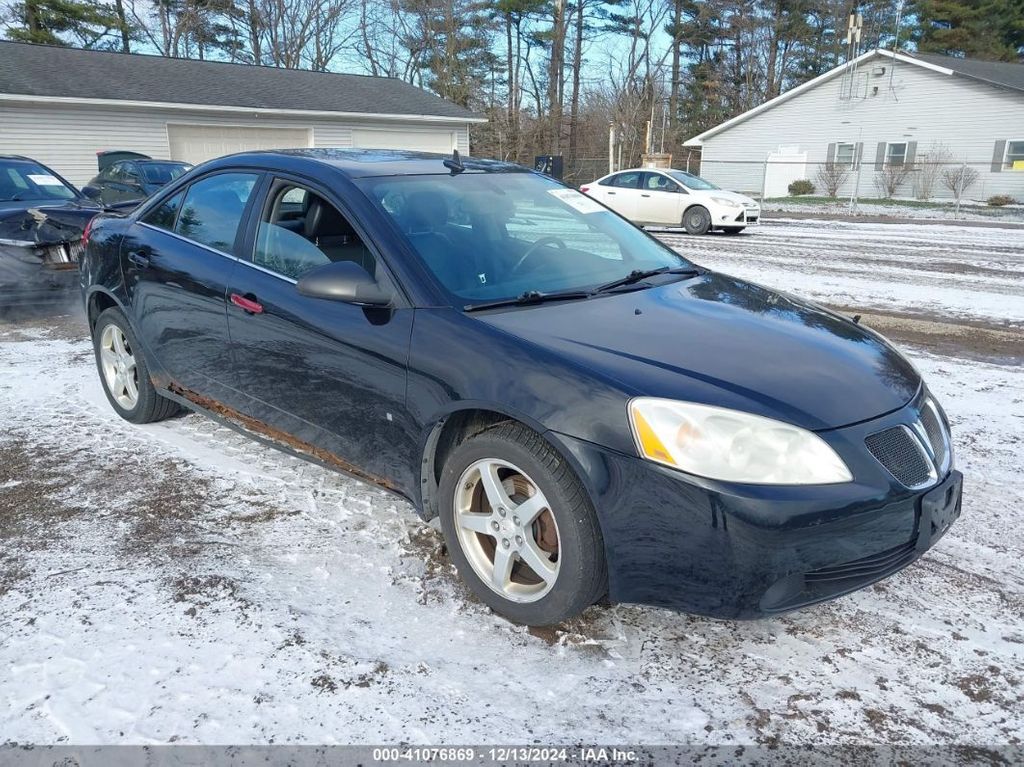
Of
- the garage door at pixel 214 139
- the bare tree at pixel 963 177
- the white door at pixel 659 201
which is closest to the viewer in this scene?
the white door at pixel 659 201

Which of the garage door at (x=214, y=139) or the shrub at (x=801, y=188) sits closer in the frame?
the garage door at (x=214, y=139)

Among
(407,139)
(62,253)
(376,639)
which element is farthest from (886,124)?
(376,639)

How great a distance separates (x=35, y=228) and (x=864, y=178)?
106 ft

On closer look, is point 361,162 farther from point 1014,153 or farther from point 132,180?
point 1014,153

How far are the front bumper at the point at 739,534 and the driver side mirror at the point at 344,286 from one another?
0.96m

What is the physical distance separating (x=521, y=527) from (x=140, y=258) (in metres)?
2.86

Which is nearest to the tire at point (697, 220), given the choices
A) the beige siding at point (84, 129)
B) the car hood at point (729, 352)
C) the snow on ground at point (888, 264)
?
the snow on ground at point (888, 264)

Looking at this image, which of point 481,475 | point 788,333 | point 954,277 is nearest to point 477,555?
point 481,475

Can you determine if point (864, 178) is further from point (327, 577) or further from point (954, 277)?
point (327, 577)

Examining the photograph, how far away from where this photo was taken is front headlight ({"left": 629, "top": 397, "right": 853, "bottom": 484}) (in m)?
2.29

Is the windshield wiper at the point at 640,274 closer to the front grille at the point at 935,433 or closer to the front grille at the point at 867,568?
the front grille at the point at 935,433

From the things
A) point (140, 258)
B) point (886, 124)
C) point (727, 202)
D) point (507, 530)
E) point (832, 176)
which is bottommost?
point (507, 530)

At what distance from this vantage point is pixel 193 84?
78.2 ft

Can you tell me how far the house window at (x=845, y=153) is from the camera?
111 feet
